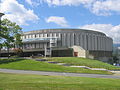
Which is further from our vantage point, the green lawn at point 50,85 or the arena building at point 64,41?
the arena building at point 64,41

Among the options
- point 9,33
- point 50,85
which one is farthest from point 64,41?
point 50,85

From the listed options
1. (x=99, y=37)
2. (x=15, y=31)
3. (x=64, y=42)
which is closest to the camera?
(x=15, y=31)

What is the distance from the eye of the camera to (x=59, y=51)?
9319 cm

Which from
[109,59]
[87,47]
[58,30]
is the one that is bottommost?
[109,59]

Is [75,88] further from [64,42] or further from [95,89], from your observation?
[64,42]

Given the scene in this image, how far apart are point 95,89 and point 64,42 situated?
89026 millimetres

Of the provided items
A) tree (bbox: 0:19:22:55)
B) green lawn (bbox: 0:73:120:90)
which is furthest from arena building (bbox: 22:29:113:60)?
green lawn (bbox: 0:73:120:90)

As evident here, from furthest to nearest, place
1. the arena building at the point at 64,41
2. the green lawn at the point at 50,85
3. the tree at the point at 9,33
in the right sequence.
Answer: the arena building at the point at 64,41 < the tree at the point at 9,33 < the green lawn at the point at 50,85

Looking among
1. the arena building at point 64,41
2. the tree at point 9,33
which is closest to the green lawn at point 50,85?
the tree at point 9,33

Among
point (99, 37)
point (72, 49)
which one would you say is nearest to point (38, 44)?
point (72, 49)

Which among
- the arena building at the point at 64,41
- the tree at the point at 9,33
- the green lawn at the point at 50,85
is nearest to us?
the green lawn at the point at 50,85

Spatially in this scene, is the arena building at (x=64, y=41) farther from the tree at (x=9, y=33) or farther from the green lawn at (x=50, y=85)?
the green lawn at (x=50, y=85)

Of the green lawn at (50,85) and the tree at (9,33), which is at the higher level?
the tree at (9,33)

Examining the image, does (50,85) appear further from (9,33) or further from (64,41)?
(64,41)
